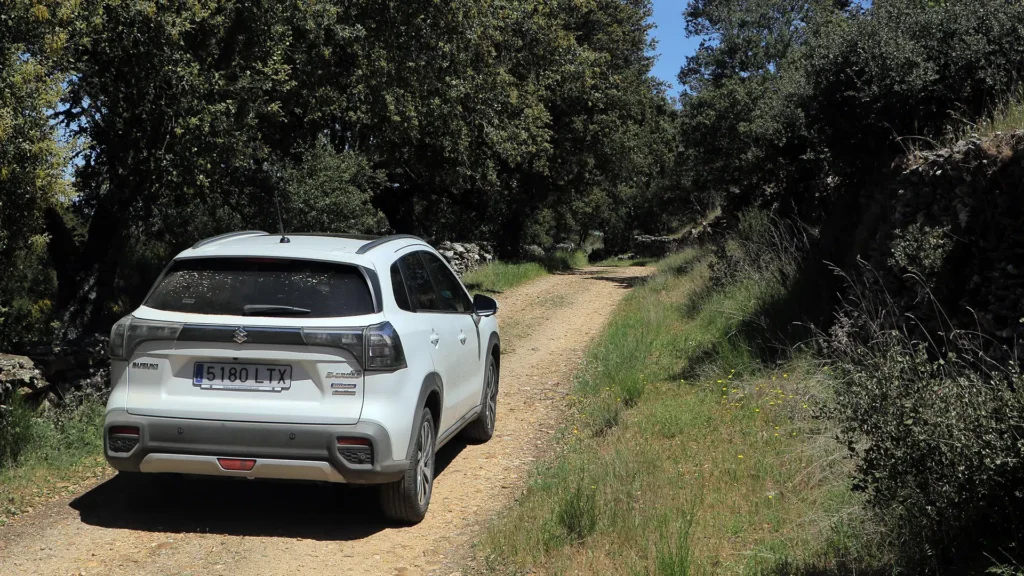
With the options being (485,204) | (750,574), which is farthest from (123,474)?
(485,204)

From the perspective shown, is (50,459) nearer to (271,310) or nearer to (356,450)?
(271,310)

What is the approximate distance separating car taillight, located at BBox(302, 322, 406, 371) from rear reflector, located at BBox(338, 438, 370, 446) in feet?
1.43

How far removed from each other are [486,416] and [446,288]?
1508mm

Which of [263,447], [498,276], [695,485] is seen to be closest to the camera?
[263,447]

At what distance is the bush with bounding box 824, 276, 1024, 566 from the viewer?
3.83m

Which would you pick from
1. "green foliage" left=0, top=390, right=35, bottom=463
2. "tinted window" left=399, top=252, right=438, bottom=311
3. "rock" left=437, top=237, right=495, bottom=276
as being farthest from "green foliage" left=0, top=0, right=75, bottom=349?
"rock" left=437, top=237, right=495, bottom=276

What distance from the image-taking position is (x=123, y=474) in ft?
22.9

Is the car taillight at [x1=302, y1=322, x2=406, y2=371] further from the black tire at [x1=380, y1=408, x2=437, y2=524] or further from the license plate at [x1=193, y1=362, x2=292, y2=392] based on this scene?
the black tire at [x1=380, y1=408, x2=437, y2=524]

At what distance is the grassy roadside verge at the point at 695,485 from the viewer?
16.0ft

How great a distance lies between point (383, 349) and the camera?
5480 mm

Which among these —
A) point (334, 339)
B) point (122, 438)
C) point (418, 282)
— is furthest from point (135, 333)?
point (418, 282)

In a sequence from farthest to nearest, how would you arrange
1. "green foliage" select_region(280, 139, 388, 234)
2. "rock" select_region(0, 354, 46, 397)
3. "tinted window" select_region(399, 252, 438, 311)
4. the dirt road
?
"green foliage" select_region(280, 139, 388, 234)
"rock" select_region(0, 354, 46, 397)
"tinted window" select_region(399, 252, 438, 311)
the dirt road

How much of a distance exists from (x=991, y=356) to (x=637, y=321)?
28.6 feet

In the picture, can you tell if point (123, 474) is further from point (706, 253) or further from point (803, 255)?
point (706, 253)
